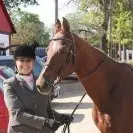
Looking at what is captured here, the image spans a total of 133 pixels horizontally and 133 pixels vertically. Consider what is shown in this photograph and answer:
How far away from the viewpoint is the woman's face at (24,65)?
15.8 ft

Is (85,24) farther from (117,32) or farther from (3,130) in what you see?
(3,130)

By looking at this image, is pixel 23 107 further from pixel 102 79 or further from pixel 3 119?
pixel 3 119

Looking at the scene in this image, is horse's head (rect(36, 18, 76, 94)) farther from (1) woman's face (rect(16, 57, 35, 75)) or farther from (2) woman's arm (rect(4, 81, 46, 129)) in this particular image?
(2) woman's arm (rect(4, 81, 46, 129))

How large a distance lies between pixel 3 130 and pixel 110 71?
299 centimetres

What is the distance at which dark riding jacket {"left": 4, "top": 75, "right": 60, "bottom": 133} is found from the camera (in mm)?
4695

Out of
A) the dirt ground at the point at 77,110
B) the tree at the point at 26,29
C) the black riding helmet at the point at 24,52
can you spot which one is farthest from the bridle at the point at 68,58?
the tree at the point at 26,29

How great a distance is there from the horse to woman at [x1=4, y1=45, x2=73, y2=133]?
0.50 m

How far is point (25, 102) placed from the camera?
4754mm

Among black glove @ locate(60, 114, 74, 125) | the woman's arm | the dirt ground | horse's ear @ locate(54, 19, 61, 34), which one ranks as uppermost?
horse's ear @ locate(54, 19, 61, 34)

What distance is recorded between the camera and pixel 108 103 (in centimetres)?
561

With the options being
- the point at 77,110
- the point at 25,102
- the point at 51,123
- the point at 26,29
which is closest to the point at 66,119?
the point at 51,123

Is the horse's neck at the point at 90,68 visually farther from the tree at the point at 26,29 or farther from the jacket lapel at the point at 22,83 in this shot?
the tree at the point at 26,29

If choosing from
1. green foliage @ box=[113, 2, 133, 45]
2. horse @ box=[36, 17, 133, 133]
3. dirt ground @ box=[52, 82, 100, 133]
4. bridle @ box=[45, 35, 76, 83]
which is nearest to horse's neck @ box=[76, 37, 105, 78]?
horse @ box=[36, 17, 133, 133]

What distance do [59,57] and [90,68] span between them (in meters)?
0.52
